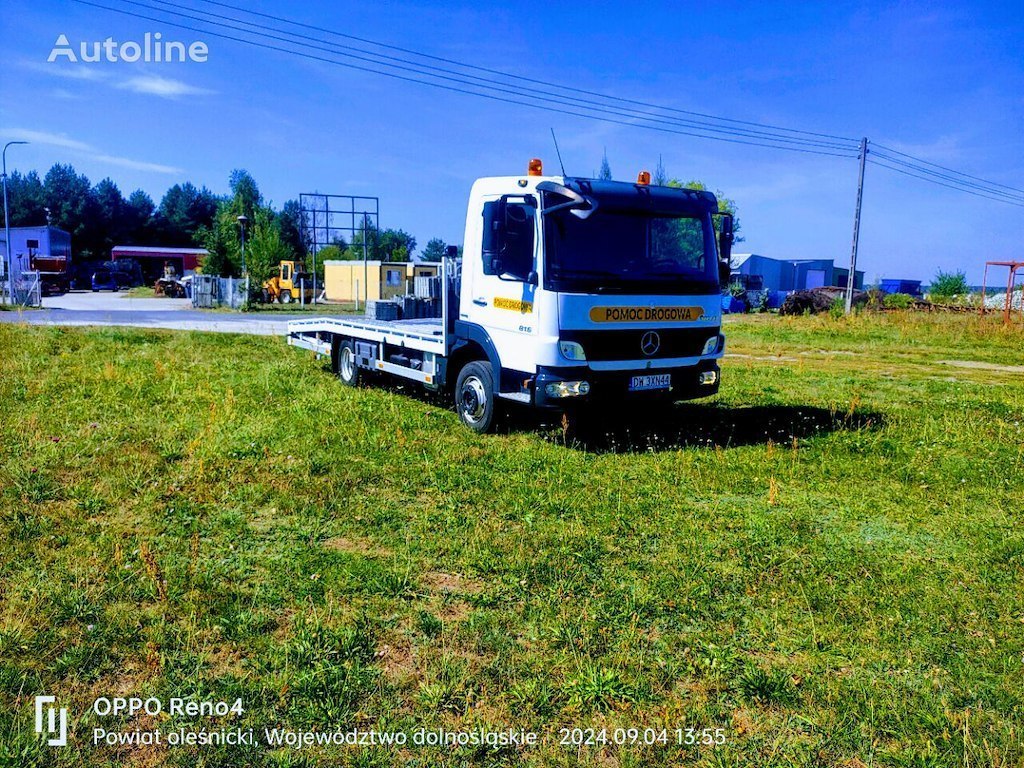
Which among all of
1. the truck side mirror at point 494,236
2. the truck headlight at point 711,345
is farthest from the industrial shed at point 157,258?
the truck headlight at point 711,345

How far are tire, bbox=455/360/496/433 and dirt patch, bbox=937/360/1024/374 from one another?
12758 mm

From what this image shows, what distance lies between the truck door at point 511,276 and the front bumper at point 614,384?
27cm

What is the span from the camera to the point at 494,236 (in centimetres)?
794

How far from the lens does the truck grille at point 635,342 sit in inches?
296

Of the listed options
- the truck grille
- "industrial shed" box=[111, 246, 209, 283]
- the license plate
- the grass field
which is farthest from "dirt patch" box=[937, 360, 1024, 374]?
"industrial shed" box=[111, 246, 209, 283]

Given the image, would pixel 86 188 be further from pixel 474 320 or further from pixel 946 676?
pixel 946 676

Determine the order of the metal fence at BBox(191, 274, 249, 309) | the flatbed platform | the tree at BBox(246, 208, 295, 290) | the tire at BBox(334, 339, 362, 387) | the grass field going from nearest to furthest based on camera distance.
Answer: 1. the grass field
2. the flatbed platform
3. the tire at BBox(334, 339, 362, 387)
4. the metal fence at BBox(191, 274, 249, 309)
5. the tree at BBox(246, 208, 295, 290)

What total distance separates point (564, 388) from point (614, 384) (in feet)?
1.98

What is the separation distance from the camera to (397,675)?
11.5 ft

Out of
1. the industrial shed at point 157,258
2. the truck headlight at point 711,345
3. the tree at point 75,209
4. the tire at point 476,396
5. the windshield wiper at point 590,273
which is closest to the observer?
the windshield wiper at point 590,273

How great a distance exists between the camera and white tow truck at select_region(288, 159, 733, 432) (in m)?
7.45

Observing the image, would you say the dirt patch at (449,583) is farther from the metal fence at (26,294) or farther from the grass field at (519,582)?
the metal fence at (26,294)

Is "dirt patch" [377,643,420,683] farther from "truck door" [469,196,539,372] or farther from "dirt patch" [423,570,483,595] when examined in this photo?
"truck door" [469,196,539,372]

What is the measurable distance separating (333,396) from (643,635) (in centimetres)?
733
